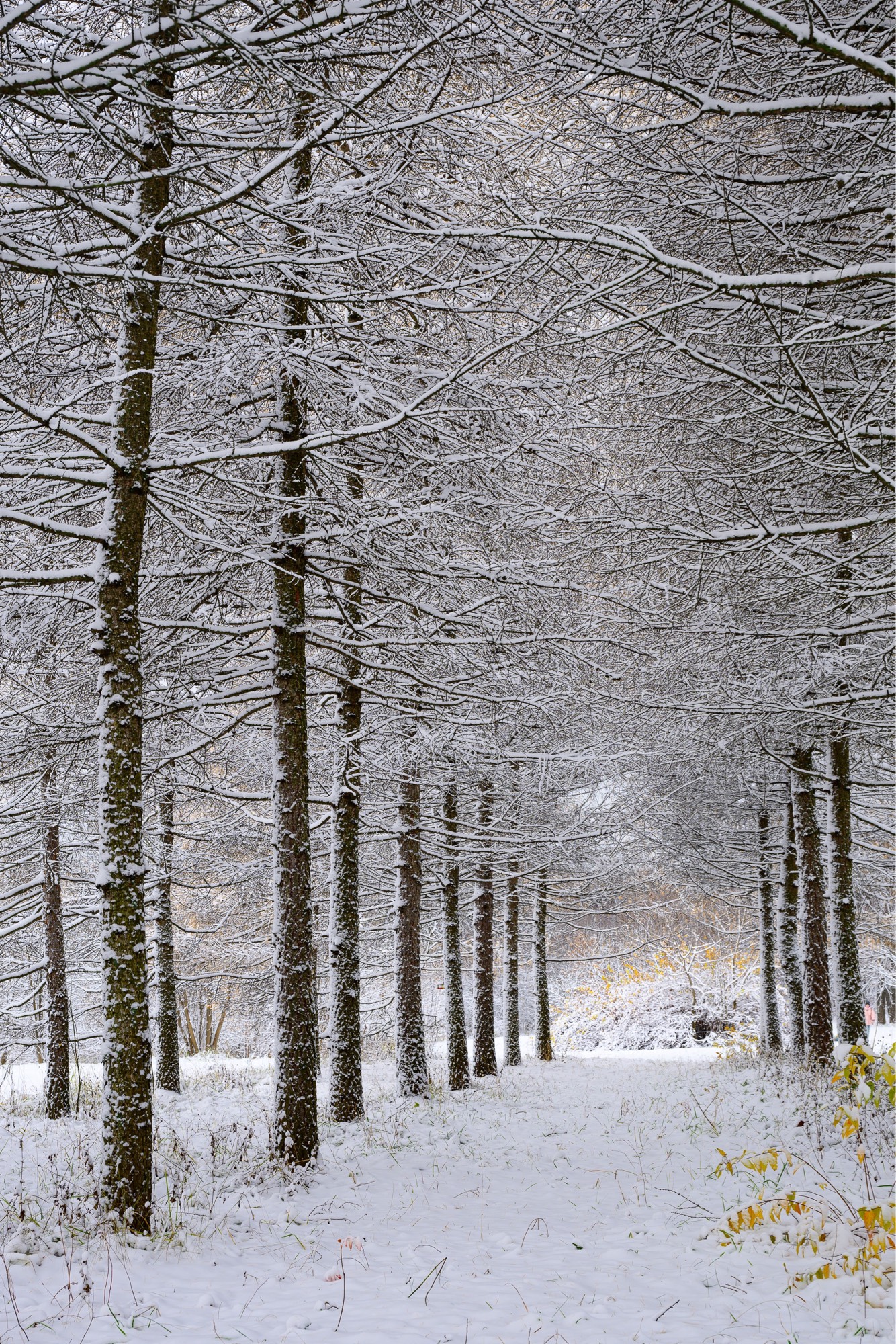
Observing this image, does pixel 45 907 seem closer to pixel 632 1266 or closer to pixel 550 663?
pixel 550 663

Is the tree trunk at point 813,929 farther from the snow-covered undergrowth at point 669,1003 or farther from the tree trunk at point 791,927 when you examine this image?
the snow-covered undergrowth at point 669,1003

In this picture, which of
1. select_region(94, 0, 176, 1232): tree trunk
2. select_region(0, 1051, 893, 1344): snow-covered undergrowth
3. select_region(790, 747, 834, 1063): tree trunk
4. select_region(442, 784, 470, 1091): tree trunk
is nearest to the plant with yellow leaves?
select_region(0, 1051, 893, 1344): snow-covered undergrowth

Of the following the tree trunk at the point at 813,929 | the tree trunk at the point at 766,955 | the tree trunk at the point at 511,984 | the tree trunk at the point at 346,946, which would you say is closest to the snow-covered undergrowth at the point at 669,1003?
the tree trunk at the point at 766,955

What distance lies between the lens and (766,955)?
15.7 m

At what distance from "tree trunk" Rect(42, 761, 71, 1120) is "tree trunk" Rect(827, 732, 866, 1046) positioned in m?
10.2

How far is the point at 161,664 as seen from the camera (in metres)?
7.00

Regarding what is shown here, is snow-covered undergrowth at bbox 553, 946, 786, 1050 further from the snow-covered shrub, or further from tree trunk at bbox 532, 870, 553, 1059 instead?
tree trunk at bbox 532, 870, 553, 1059

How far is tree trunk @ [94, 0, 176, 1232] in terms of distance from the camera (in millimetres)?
4570

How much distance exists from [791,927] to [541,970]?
5.53m

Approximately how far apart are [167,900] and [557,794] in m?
6.32

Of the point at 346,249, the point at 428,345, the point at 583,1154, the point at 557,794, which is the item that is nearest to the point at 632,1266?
the point at 583,1154

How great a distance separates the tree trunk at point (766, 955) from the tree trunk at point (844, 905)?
5.14 metres

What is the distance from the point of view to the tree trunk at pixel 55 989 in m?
11.3

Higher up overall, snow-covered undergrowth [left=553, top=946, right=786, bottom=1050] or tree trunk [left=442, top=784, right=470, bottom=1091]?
tree trunk [left=442, top=784, right=470, bottom=1091]
